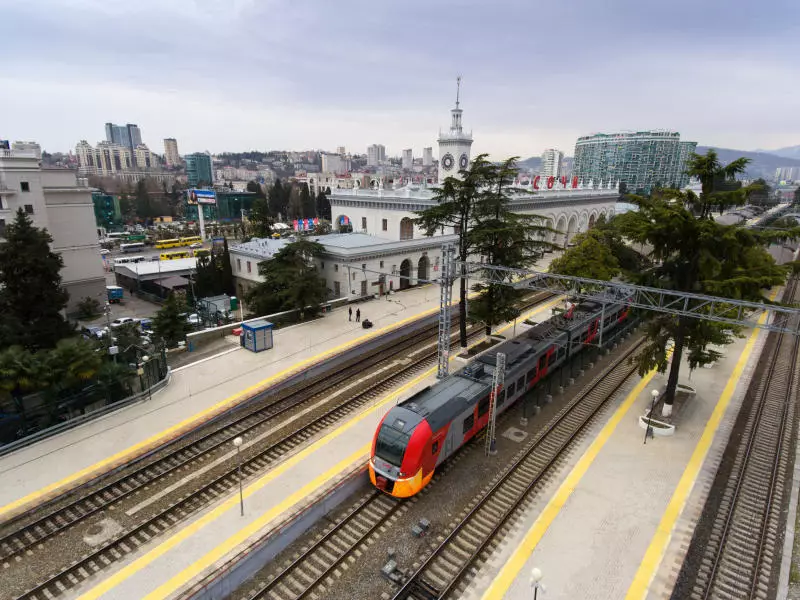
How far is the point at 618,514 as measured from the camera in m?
13.6

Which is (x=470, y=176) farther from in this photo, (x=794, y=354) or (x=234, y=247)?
(x=234, y=247)

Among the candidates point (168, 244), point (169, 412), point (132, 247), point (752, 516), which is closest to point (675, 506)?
point (752, 516)

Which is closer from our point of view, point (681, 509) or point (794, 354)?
point (681, 509)

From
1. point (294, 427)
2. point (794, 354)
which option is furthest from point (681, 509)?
point (794, 354)

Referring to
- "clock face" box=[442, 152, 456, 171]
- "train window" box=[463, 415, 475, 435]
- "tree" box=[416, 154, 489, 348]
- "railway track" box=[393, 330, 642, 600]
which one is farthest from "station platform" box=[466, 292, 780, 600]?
"clock face" box=[442, 152, 456, 171]

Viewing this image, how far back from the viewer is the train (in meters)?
13.5

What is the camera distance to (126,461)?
15953 mm

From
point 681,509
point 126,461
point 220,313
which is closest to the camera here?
point 681,509

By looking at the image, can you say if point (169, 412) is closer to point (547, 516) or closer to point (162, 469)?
point (162, 469)

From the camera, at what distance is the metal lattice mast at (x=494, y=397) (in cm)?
1567

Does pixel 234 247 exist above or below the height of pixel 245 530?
above

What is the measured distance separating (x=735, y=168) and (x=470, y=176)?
1149 centimetres

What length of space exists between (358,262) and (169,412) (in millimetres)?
20689

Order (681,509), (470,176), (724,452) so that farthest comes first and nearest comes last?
1. (470,176)
2. (724,452)
3. (681,509)
